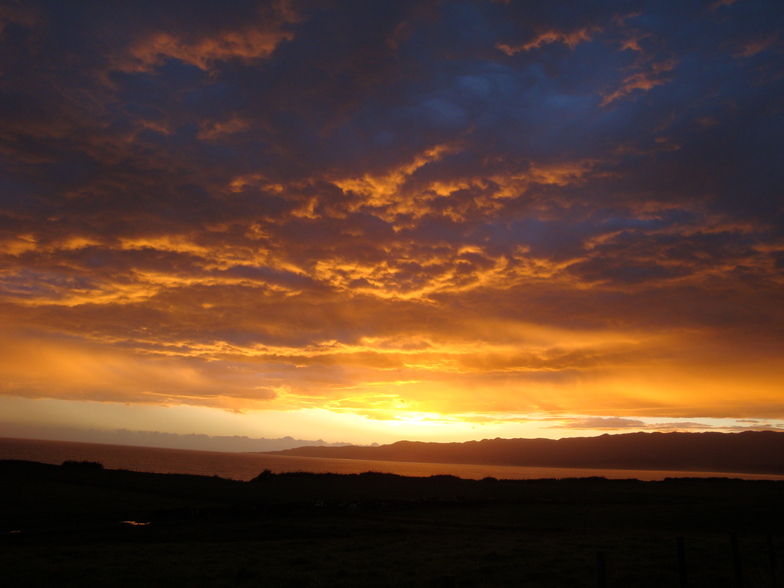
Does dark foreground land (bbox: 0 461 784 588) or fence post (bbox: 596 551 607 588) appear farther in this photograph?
dark foreground land (bbox: 0 461 784 588)

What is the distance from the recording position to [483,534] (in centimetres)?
2795

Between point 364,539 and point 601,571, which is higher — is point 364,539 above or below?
below

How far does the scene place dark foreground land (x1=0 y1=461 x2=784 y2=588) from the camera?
51.8ft

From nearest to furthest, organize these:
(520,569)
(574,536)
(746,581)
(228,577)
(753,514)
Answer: (746,581) < (228,577) < (520,569) < (574,536) < (753,514)

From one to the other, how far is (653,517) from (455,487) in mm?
31667

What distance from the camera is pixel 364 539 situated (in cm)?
2480

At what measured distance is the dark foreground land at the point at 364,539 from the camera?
621 inches

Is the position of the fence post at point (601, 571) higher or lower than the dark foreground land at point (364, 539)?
higher

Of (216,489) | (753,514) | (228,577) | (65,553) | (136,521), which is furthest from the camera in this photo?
(216,489)

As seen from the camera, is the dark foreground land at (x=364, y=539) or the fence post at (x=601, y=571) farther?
the dark foreground land at (x=364, y=539)

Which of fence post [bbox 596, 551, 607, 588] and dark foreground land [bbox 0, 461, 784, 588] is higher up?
fence post [bbox 596, 551, 607, 588]

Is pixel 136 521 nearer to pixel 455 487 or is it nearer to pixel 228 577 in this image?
pixel 228 577

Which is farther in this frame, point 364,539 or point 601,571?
point 364,539

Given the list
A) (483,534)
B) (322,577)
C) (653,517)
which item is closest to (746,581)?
(322,577)
